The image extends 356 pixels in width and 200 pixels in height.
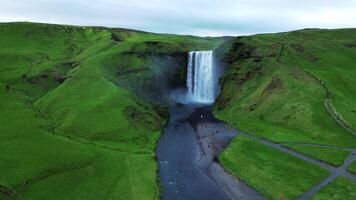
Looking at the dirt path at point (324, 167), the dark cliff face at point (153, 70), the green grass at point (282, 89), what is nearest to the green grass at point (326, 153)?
the dirt path at point (324, 167)

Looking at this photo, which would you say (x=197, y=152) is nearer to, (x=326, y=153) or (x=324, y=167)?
(x=326, y=153)

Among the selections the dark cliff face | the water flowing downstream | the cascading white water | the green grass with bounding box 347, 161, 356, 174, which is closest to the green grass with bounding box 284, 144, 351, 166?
the green grass with bounding box 347, 161, 356, 174

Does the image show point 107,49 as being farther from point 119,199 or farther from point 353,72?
point 119,199

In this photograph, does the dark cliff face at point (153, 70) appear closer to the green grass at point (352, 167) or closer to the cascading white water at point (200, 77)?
the cascading white water at point (200, 77)

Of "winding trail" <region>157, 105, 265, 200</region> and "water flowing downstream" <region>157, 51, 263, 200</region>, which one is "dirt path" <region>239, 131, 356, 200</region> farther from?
"water flowing downstream" <region>157, 51, 263, 200</region>

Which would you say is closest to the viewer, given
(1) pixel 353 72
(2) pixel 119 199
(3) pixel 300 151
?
(2) pixel 119 199

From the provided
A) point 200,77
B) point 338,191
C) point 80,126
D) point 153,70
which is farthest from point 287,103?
point 153,70

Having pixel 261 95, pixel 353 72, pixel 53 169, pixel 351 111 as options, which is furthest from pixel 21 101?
pixel 353 72
